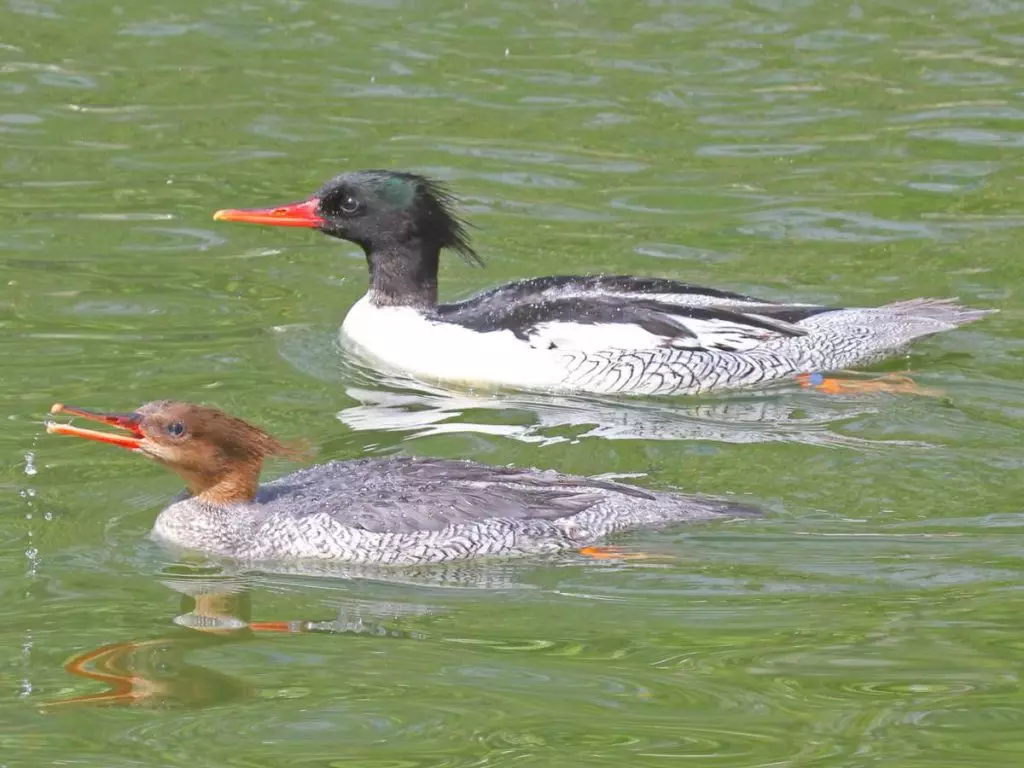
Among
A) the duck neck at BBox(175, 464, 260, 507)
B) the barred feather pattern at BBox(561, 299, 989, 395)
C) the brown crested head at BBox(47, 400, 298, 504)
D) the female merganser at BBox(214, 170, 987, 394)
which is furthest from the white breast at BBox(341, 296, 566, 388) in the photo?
the duck neck at BBox(175, 464, 260, 507)

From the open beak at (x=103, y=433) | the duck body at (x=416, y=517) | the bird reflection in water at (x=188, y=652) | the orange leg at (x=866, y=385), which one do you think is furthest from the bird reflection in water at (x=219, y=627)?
the orange leg at (x=866, y=385)

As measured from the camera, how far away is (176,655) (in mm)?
8555

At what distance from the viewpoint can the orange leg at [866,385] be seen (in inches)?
484

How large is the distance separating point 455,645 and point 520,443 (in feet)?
10.1

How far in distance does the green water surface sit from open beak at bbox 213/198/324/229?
2.31 feet

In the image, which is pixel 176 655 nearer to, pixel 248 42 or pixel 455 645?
pixel 455 645

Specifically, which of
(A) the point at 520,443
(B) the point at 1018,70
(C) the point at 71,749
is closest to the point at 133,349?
(A) the point at 520,443

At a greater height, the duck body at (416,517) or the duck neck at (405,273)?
the duck neck at (405,273)

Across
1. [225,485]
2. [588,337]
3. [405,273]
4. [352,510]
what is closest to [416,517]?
[352,510]

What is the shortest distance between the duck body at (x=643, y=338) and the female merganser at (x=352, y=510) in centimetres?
284

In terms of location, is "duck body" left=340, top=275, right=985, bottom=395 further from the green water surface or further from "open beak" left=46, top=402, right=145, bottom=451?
"open beak" left=46, top=402, right=145, bottom=451

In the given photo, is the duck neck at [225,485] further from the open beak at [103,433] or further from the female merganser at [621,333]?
the female merganser at [621,333]

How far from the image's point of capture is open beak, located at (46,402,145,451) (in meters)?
9.11

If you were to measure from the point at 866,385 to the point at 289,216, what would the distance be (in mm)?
3834
